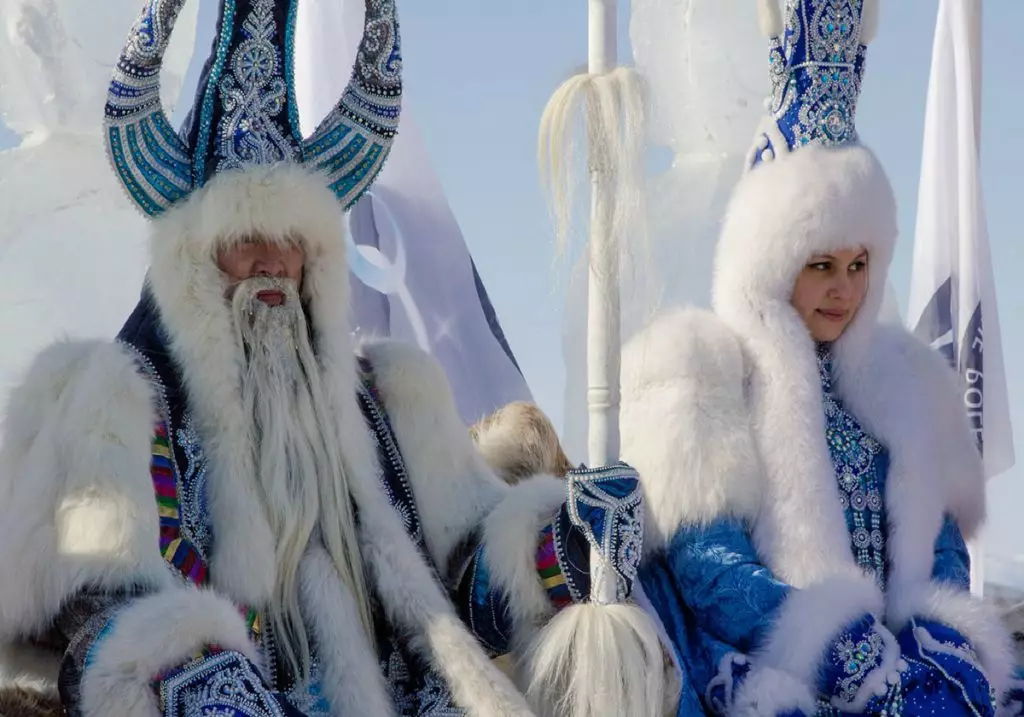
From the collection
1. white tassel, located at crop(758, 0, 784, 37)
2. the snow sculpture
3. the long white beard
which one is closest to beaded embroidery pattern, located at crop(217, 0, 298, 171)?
the long white beard

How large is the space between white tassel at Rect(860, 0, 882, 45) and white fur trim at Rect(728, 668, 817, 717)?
59.1 inches

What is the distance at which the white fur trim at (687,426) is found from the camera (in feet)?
10.7

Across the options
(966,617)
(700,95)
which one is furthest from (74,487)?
(700,95)

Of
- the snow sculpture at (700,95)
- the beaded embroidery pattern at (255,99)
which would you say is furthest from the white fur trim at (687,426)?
the snow sculpture at (700,95)

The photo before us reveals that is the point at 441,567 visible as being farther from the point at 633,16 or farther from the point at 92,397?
the point at 633,16

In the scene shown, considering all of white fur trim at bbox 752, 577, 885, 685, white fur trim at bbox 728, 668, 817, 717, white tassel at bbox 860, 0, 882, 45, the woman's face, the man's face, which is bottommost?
white fur trim at bbox 728, 668, 817, 717

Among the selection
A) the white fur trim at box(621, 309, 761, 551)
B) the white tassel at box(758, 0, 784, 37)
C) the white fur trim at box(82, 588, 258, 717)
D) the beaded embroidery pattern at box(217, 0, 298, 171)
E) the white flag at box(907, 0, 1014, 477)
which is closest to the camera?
the white fur trim at box(82, 588, 258, 717)

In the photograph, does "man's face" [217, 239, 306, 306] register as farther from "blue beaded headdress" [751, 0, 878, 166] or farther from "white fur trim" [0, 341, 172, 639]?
"blue beaded headdress" [751, 0, 878, 166]

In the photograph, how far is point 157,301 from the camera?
3.08 meters

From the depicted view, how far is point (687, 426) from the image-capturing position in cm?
329

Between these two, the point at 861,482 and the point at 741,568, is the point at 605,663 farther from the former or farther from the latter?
the point at 861,482

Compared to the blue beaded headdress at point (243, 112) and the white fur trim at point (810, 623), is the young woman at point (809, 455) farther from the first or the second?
the blue beaded headdress at point (243, 112)

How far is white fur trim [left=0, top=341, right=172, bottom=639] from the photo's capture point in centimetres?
277

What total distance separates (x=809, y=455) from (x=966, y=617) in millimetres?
469
